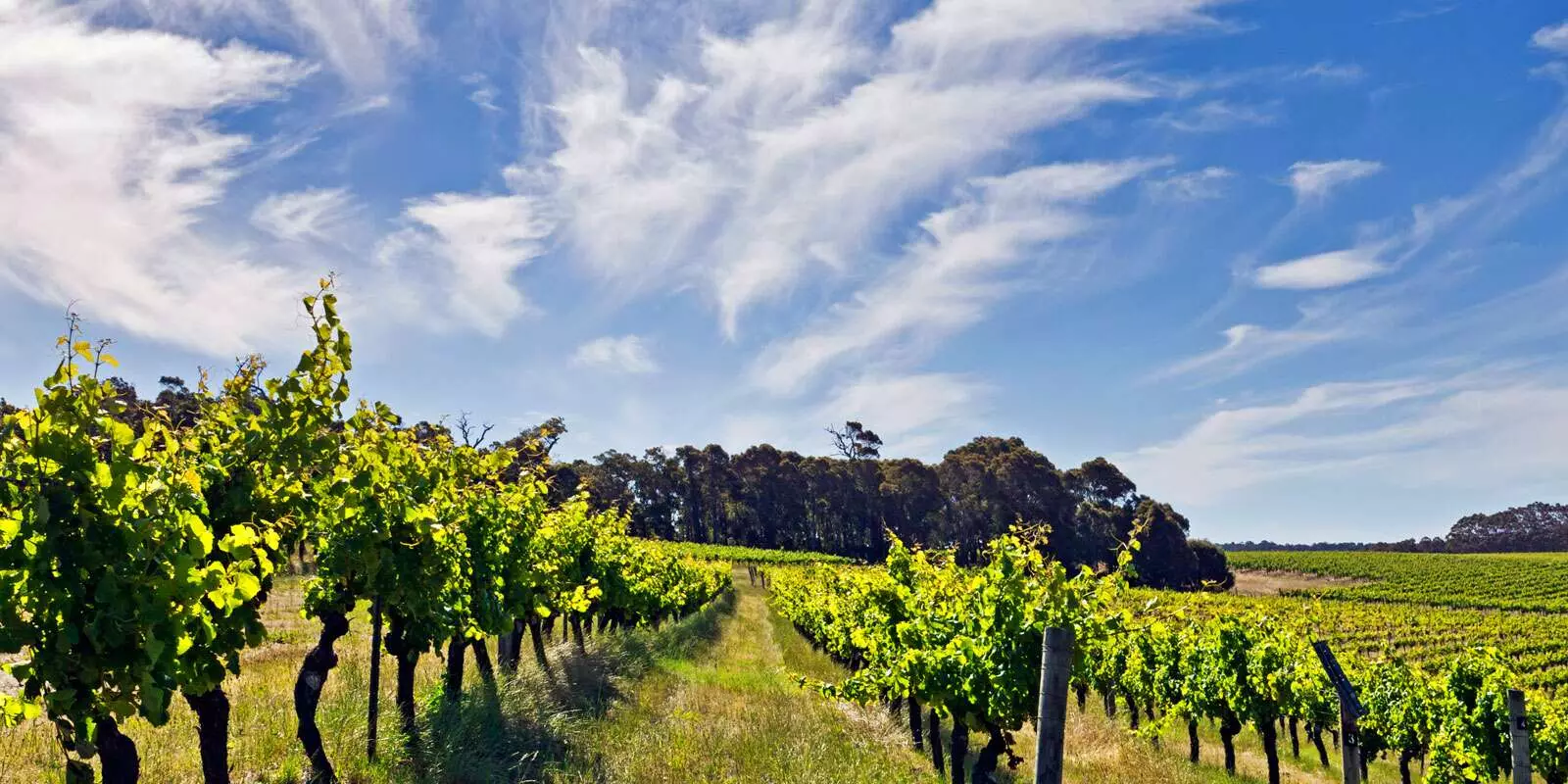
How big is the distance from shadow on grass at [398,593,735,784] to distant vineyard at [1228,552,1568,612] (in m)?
76.9

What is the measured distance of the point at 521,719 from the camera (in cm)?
1111

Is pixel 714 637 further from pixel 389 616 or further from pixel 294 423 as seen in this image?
pixel 294 423

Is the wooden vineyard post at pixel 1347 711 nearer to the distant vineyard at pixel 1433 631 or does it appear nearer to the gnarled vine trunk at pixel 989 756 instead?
the gnarled vine trunk at pixel 989 756

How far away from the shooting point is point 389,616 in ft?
31.6

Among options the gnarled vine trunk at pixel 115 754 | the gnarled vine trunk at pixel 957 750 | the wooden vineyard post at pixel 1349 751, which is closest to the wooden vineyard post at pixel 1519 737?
the wooden vineyard post at pixel 1349 751

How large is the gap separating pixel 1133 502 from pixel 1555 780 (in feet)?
254

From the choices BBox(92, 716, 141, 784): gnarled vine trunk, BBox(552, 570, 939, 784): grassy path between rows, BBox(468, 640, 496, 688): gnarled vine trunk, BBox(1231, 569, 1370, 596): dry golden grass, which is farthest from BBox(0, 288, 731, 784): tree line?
BBox(1231, 569, 1370, 596): dry golden grass

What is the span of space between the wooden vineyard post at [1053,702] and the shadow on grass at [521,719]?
6.41m

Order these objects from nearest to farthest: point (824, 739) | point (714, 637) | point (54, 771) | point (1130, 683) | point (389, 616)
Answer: point (54, 771) < point (389, 616) < point (824, 739) < point (1130, 683) < point (714, 637)

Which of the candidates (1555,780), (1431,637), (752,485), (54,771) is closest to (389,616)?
(54,771)

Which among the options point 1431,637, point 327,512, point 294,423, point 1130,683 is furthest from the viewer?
point 1431,637

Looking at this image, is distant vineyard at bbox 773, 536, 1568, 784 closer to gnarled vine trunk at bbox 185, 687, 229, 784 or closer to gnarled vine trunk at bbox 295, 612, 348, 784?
gnarled vine trunk at bbox 295, 612, 348, 784

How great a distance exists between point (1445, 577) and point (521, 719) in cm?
10210

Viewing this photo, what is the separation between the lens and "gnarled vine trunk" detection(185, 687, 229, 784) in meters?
6.09
